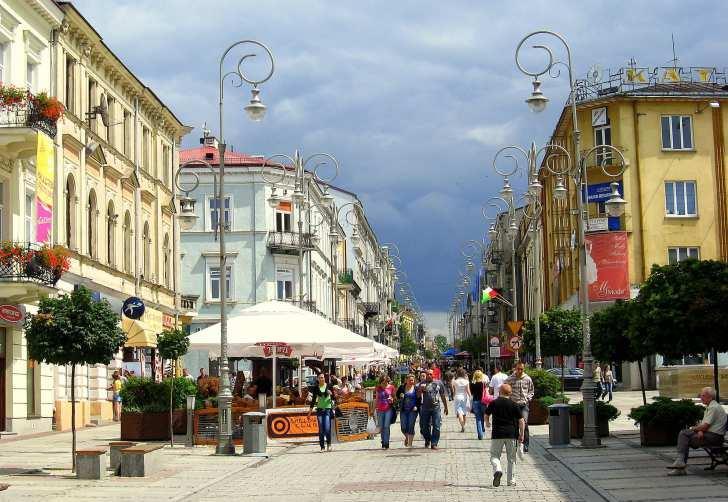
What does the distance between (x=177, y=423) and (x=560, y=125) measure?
40410 mm

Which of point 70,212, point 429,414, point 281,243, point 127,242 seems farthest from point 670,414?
point 281,243

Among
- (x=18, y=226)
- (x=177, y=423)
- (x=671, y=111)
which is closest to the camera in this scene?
(x=177, y=423)

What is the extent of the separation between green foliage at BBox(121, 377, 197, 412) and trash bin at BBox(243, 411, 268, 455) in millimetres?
4111

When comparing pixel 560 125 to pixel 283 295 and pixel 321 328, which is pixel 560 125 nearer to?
pixel 283 295

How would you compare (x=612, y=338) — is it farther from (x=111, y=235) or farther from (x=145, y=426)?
(x=111, y=235)

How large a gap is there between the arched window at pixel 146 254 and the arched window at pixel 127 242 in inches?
87.7

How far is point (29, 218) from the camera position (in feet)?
99.9

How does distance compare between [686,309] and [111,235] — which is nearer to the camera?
[686,309]

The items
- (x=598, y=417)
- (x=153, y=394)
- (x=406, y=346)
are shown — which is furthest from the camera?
(x=406, y=346)

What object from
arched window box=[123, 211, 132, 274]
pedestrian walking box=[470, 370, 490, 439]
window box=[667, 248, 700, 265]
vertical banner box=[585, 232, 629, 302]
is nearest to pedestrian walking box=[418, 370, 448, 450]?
pedestrian walking box=[470, 370, 490, 439]

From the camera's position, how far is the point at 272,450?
82.1 feet

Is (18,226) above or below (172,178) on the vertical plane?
below

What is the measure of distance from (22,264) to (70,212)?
24.3 feet

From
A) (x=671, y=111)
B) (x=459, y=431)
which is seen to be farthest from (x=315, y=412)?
(x=671, y=111)
